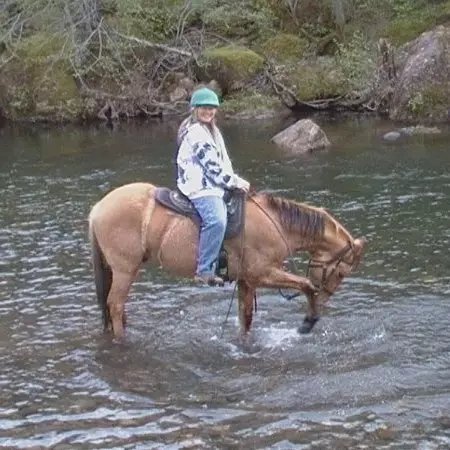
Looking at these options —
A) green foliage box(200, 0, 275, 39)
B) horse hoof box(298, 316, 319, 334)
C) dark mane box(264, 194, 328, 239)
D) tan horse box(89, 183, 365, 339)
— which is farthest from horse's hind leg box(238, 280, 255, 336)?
green foliage box(200, 0, 275, 39)

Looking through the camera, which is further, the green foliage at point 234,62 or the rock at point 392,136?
the green foliage at point 234,62

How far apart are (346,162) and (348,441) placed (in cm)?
1576

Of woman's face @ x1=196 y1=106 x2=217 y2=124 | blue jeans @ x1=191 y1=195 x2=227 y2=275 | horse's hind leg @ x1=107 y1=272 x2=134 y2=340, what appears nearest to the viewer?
woman's face @ x1=196 y1=106 x2=217 y2=124

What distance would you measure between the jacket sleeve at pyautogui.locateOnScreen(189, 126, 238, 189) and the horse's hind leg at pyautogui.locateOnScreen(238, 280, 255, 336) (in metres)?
1.39

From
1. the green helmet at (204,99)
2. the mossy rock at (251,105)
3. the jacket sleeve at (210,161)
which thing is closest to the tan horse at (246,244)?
the jacket sleeve at (210,161)

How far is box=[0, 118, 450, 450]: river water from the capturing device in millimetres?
8336

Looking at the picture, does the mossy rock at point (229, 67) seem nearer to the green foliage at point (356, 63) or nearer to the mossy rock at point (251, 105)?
the mossy rock at point (251, 105)

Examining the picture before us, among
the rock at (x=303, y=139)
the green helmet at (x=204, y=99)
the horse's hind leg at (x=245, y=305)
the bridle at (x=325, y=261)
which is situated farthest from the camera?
the rock at (x=303, y=139)

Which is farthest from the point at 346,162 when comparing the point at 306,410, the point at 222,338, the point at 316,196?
the point at 306,410

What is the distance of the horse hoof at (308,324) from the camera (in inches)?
427

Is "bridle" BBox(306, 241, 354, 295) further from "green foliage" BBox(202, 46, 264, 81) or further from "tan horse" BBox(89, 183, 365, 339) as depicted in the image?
"green foliage" BBox(202, 46, 264, 81)

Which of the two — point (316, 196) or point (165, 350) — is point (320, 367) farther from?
point (316, 196)

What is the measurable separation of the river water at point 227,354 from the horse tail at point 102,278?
0.36 m

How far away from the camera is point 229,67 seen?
36125 millimetres
